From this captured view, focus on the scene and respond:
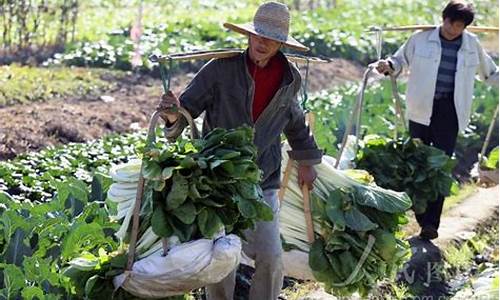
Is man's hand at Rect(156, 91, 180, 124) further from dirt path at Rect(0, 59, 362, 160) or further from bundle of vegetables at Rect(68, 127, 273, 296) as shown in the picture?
dirt path at Rect(0, 59, 362, 160)

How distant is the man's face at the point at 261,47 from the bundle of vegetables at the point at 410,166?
2363mm

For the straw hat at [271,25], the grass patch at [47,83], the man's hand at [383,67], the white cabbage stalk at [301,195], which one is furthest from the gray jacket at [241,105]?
the grass patch at [47,83]

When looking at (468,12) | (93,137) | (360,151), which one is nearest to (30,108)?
(93,137)

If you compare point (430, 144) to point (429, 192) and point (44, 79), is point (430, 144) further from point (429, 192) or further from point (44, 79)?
point (44, 79)

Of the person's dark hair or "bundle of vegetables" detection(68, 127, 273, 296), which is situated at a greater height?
the person's dark hair

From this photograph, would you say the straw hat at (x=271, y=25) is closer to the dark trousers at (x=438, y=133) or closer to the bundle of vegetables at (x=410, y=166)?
the bundle of vegetables at (x=410, y=166)

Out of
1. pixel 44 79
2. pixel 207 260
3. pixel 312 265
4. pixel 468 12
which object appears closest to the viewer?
pixel 207 260

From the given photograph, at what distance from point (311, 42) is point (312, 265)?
31.2 ft

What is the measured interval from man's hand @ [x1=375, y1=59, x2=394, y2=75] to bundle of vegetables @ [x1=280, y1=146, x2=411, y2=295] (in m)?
1.23

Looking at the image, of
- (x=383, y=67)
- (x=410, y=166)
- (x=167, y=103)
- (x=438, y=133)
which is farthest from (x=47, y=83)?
(x=167, y=103)

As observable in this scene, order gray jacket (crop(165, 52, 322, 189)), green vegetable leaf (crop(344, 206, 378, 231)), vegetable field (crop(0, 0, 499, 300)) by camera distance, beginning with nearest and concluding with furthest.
Result: vegetable field (crop(0, 0, 499, 300)) < gray jacket (crop(165, 52, 322, 189)) < green vegetable leaf (crop(344, 206, 378, 231))

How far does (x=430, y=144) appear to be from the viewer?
23.4 feet

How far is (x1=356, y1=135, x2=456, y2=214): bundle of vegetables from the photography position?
21.9 ft

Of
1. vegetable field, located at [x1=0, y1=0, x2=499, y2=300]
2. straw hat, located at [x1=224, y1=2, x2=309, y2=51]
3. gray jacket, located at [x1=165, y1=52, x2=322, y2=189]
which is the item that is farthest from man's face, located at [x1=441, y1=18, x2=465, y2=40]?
straw hat, located at [x1=224, y1=2, x2=309, y2=51]
